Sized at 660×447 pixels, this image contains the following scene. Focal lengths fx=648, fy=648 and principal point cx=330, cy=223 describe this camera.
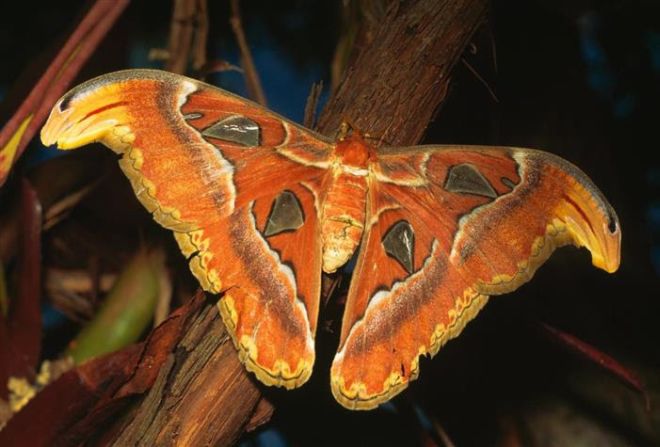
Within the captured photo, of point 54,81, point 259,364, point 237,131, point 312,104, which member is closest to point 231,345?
point 259,364

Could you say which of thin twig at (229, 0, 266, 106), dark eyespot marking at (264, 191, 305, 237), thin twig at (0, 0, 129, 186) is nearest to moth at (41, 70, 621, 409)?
dark eyespot marking at (264, 191, 305, 237)

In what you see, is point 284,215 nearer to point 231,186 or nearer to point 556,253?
point 231,186

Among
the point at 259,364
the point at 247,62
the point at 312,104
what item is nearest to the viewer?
Answer: the point at 259,364

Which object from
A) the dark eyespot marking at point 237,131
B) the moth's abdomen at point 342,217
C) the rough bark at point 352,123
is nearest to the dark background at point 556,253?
the rough bark at point 352,123

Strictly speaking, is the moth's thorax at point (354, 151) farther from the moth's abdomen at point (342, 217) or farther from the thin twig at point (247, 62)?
the thin twig at point (247, 62)

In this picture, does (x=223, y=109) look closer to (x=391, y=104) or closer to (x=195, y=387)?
(x=391, y=104)

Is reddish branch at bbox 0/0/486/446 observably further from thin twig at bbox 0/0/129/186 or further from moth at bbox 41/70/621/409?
thin twig at bbox 0/0/129/186

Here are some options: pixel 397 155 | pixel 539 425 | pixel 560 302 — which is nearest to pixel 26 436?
pixel 397 155
